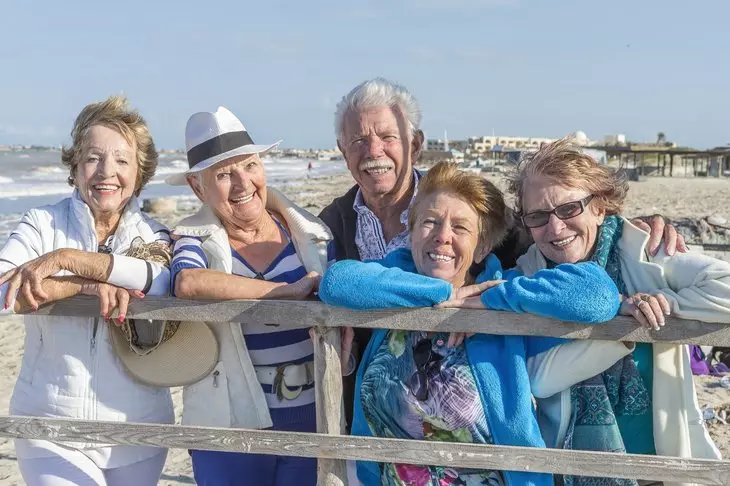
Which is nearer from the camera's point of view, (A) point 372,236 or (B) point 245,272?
(B) point 245,272

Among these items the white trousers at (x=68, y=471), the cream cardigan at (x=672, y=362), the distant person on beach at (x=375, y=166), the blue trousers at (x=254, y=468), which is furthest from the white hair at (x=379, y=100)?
the white trousers at (x=68, y=471)

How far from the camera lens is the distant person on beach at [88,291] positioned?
8.73 feet

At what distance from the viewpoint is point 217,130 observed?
10.1 ft

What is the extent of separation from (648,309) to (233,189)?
176 centimetres

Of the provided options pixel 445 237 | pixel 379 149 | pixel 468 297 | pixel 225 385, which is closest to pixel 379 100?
pixel 379 149

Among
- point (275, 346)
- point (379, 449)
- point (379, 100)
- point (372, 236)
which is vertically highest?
point (379, 100)

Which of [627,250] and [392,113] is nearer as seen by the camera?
[627,250]

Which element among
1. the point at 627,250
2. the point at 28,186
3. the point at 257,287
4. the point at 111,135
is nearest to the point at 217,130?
the point at 111,135

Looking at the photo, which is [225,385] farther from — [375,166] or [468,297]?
[375,166]

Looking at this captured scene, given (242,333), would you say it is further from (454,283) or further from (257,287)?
(454,283)

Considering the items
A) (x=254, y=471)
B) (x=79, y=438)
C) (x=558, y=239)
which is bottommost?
(x=254, y=471)

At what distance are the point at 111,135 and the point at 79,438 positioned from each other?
4.23ft

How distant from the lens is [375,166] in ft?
11.5

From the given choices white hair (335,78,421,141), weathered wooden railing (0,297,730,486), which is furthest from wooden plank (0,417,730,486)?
white hair (335,78,421,141)
